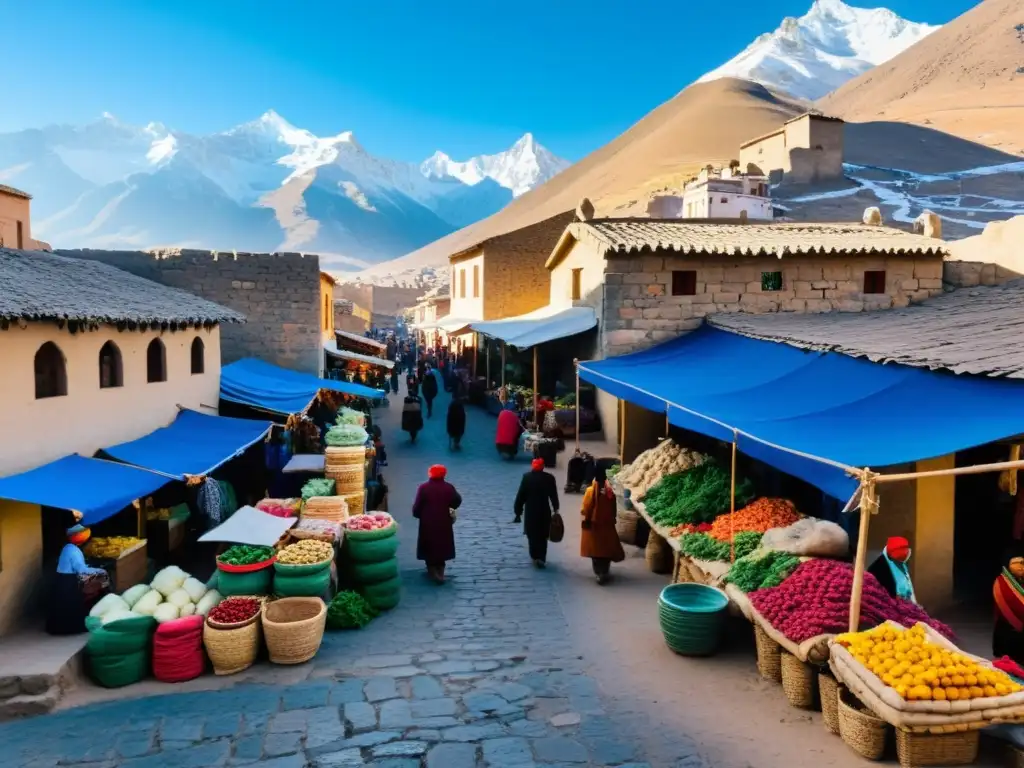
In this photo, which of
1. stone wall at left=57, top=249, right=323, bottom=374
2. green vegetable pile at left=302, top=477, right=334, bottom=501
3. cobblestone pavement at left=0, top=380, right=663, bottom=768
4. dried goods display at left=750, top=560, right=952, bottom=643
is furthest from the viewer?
stone wall at left=57, top=249, right=323, bottom=374

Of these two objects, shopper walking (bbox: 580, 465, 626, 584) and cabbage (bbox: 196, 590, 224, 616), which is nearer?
cabbage (bbox: 196, 590, 224, 616)

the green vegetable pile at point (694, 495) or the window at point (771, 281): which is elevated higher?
the window at point (771, 281)

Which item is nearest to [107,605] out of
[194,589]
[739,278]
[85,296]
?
[194,589]

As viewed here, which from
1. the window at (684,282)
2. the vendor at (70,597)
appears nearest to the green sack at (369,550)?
the vendor at (70,597)

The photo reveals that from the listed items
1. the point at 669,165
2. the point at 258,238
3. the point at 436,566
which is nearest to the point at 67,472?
the point at 436,566

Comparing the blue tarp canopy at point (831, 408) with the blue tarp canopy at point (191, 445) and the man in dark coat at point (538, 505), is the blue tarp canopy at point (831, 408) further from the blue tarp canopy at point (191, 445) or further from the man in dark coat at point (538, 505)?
the blue tarp canopy at point (191, 445)

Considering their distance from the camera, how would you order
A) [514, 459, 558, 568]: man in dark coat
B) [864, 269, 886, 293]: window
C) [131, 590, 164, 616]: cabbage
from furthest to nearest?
[864, 269, 886, 293]: window → [514, 459, 558, 568]: man in dark coat → [131, 590, 164, 616]: cabbage

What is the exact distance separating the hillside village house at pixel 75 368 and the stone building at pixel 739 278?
8181 mm

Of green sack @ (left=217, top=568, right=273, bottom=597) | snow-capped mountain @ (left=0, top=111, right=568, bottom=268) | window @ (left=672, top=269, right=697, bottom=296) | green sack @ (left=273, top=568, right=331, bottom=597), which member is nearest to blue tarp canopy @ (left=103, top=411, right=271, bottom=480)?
green sack @ (left=217, top=568, right=273, bottom=597)

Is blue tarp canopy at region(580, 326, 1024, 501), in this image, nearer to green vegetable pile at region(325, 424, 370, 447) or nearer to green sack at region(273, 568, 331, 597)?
green vegetable pile at region(325, 424, 370, 447)

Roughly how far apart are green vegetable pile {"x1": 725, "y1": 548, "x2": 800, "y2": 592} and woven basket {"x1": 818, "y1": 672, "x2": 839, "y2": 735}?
1.20 m

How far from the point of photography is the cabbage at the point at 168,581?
7652 mm

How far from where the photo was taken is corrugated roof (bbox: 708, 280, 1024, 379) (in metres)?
7.89

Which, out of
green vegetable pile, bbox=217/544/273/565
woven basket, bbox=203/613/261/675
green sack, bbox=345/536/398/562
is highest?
green vegetable pile, bbox=217/544/273/565
